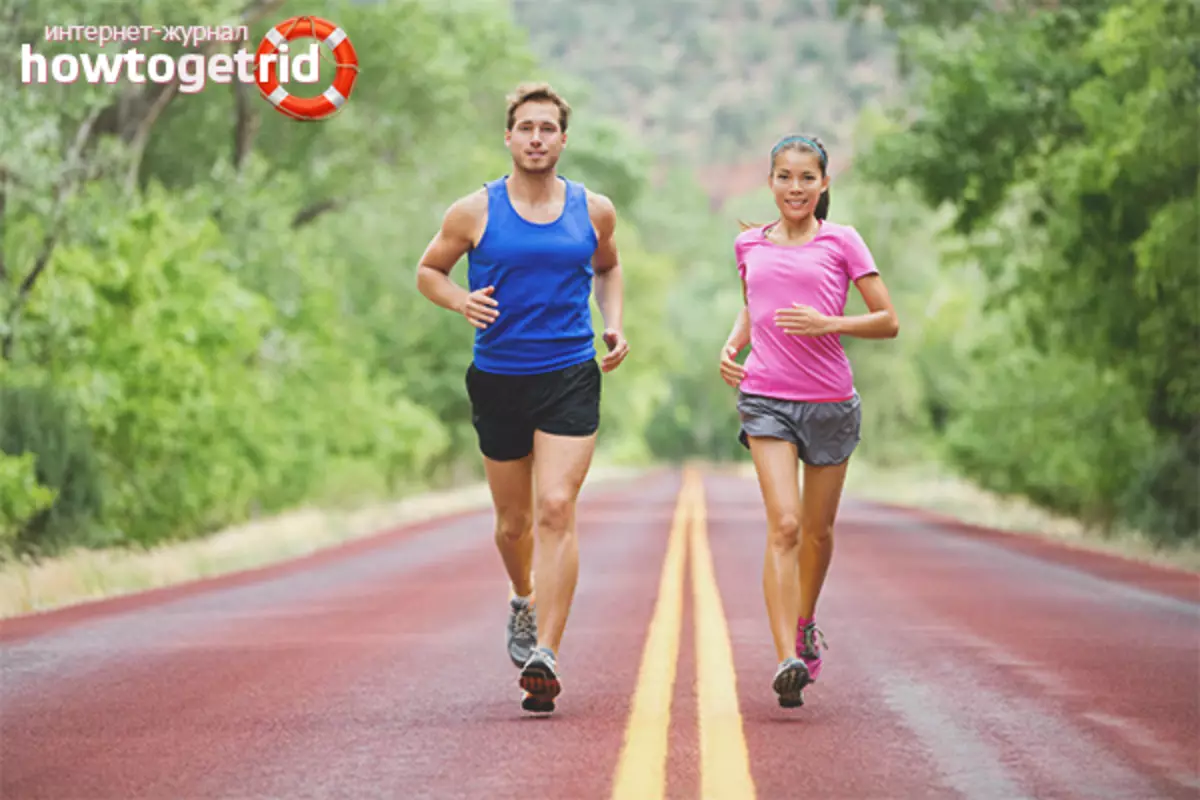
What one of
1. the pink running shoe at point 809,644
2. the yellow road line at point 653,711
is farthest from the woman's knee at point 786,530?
the yellow road line at point 653,711

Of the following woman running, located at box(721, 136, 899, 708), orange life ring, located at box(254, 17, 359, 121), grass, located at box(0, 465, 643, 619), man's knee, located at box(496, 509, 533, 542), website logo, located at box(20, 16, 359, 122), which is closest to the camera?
woman running, located at box(721, 136, 899, 708)

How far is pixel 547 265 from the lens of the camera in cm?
780

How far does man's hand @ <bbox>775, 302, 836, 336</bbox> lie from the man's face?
1.13 meters

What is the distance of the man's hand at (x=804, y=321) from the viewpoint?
7.88m

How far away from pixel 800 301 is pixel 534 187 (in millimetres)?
1210

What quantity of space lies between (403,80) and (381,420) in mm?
6278

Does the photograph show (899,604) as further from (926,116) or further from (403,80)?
(403,80)

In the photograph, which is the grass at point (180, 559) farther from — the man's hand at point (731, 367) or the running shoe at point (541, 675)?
the man's hand at point (731, 367)

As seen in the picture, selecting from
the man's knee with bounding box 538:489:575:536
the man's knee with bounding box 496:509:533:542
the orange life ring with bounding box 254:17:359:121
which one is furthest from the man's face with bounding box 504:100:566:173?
the orange life ring with bounding box 254:17:359:121

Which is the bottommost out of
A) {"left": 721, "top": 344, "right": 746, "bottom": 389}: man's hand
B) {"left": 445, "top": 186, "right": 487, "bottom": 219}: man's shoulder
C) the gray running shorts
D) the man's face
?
the gray running shorts

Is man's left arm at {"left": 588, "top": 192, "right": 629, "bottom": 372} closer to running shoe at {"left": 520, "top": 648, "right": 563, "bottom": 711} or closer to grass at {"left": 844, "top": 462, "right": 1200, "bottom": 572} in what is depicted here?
running shoe at {"left": 520, "top": 648, "right": 563, "bottom": 711}

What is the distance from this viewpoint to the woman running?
8.10m

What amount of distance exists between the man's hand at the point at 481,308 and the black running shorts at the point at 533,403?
13.1 inches

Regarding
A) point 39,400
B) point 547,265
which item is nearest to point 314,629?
point 547,265
